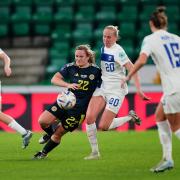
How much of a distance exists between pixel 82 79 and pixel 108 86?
2.59 ft

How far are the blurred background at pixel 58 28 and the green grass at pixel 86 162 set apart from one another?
12.9 feet

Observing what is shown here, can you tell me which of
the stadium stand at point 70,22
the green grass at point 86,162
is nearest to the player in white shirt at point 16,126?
the green grass at point 86,162

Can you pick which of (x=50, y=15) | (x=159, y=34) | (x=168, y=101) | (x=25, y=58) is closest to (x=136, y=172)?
(x=168, y=101)

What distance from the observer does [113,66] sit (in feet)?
34.7

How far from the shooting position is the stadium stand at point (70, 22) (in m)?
18.7

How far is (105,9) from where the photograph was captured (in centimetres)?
1955

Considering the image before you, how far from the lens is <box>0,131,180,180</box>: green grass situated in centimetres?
823

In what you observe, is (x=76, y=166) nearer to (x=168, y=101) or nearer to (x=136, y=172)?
(x=136, y=172)

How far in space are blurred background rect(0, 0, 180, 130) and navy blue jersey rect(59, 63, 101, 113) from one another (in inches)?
279

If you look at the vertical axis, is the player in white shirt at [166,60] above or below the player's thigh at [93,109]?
above

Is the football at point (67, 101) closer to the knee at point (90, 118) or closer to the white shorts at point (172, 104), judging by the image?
the knee at point (90, 118)

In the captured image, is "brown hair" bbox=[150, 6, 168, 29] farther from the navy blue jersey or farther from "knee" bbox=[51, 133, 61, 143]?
"knee" bbox=[51, 133, 61, 143]

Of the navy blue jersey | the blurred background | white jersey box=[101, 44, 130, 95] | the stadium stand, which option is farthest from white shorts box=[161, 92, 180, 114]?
the stadium stand

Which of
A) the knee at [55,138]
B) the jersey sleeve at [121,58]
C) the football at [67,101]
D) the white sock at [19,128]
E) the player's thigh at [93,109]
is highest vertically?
Answer: the jersey sleeve at [121,58]
